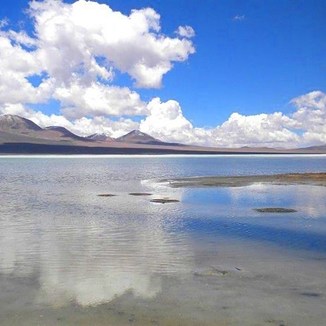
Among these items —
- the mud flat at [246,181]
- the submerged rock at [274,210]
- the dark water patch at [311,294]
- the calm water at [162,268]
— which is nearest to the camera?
the calm water at [162,268]

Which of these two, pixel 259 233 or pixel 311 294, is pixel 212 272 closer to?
pixel 311 294

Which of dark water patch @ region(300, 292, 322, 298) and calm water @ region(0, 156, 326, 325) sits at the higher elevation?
dark water patch @ region(300, 292, 322, 298)

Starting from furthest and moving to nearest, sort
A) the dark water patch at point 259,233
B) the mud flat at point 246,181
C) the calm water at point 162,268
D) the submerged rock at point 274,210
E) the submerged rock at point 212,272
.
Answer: the mud flat at point 246,181 < the submerged rock at point 274,210 < the dark water patch at point 259,233 < the submerged rock at point 212,272 < the calm water at point 162,268

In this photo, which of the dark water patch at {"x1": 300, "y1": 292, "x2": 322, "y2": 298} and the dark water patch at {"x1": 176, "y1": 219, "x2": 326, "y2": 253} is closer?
the dark water patch at {"x1": 300, "y1": 292, "x2": 322, "y2": 298}

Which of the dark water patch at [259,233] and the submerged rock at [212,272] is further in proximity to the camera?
the dark water patch at [259,233]

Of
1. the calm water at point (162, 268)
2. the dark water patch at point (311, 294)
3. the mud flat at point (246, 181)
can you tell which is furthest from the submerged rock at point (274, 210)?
the mud flat at point (246, 181)

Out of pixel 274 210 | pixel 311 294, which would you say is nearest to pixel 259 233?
pixel 274 210

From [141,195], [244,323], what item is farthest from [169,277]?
[141,195]

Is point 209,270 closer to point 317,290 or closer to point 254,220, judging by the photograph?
point 317,290

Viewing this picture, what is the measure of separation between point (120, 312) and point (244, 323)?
3162 millimetres

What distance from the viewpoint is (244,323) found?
10438mm

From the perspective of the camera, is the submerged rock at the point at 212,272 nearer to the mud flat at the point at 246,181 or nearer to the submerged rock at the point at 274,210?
the submerged rock at the point at 274,210

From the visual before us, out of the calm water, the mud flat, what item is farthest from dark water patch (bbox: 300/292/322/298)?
the mud flat

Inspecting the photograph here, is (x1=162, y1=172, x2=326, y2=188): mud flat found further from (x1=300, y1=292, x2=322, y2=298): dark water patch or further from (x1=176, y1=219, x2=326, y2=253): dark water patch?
(x1=300, y1=292, x2=322, y2=298): dark water patch
